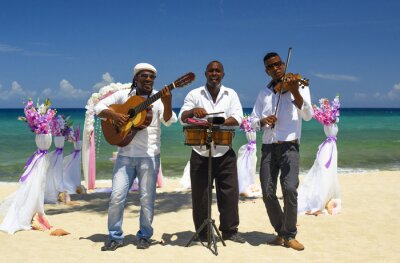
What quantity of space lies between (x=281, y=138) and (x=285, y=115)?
0.29m

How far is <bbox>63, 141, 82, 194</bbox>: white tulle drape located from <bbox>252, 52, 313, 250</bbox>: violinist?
5.47 metres

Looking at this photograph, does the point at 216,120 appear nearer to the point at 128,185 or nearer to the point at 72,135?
the point at 128,185

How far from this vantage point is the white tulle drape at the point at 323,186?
26.6 ft

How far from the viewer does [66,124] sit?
9297 mm

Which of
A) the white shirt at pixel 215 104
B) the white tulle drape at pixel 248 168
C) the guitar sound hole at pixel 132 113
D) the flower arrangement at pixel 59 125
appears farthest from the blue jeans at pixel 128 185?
the white tulle drape at pixel 248 168

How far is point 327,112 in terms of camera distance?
8328mm

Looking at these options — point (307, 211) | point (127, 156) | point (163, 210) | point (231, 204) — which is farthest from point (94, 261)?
point (307, 211)

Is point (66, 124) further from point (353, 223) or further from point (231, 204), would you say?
point (353, 223)

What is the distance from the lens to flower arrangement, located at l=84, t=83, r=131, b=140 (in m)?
9.40

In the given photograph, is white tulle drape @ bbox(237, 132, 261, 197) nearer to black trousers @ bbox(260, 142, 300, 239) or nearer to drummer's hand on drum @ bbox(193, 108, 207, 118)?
black trousers @ bbox(260, 142, 300, 239)

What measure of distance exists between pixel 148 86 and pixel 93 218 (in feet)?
11.0

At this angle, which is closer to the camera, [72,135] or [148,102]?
[148,102]

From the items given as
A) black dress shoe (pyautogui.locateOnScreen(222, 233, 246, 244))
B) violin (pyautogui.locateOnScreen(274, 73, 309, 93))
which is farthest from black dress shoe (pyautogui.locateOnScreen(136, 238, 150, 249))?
violin (pyautogui.locateOnScreen(274, 73, 309, 93))

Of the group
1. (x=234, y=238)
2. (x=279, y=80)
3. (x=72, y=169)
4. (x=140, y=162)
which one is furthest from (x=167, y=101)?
(x=72, y=169)
